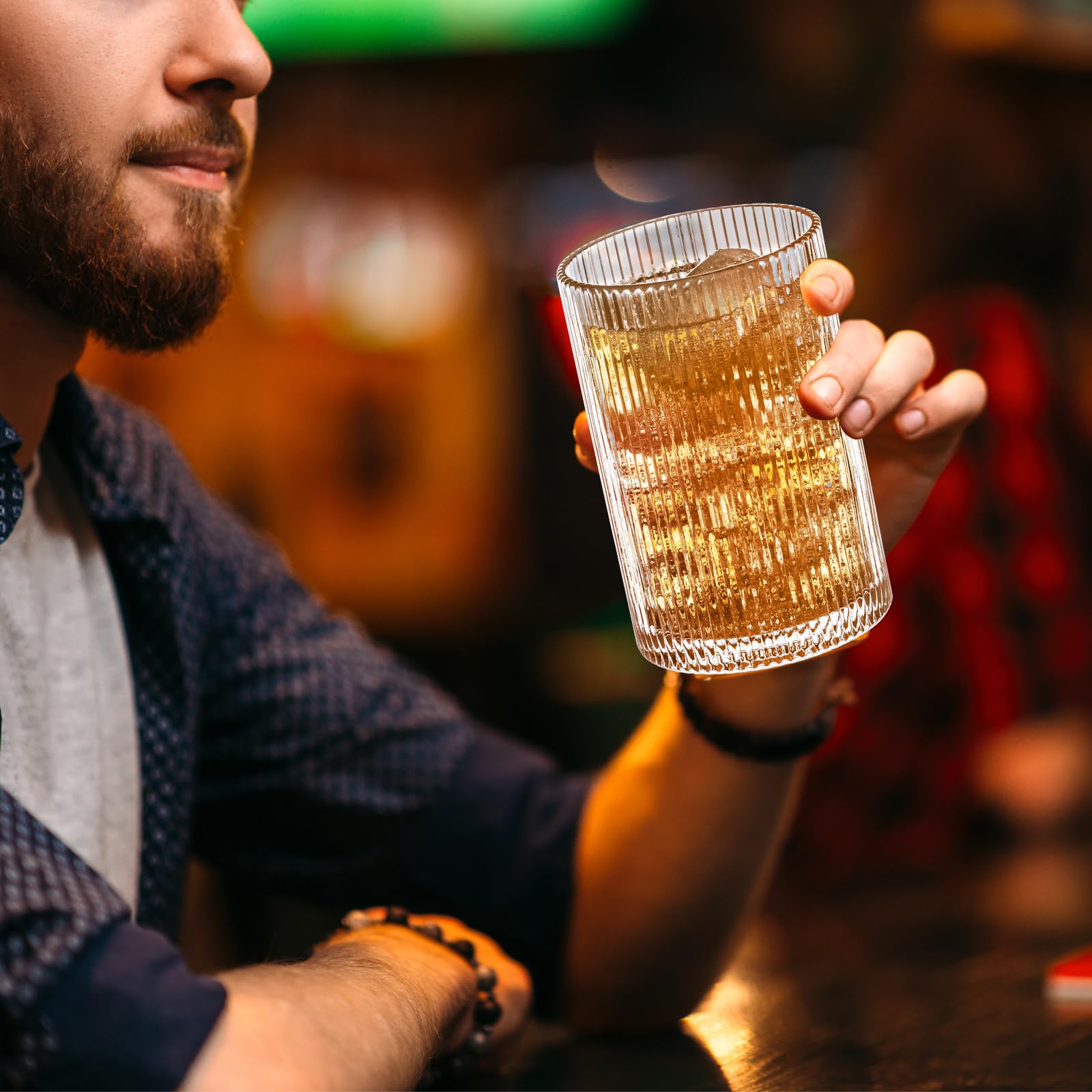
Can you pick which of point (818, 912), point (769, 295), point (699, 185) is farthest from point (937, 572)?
point (699, 185)

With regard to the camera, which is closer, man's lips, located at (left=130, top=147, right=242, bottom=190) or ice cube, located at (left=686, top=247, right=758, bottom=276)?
ice cube, located at (left=686, top=247, right=758, bottom=276)

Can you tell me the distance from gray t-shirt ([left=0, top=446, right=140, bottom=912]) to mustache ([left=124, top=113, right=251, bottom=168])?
303mm

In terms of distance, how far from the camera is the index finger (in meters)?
0.77

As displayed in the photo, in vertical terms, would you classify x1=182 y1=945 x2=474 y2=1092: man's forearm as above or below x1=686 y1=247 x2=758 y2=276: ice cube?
below

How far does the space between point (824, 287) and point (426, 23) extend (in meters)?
3.54

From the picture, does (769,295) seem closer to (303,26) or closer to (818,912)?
(818,912)

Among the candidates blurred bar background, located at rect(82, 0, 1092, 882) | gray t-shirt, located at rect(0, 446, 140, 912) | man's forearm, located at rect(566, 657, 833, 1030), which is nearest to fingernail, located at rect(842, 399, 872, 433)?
man's forearm, located at rect(566, 657, 833, 1030)

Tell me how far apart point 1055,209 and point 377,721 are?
6.06ft

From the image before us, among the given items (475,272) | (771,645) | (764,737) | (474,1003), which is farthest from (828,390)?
(475,272)

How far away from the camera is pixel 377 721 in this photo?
1195 mm

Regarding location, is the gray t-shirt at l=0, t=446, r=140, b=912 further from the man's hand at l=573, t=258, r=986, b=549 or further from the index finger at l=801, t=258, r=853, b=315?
the index finger at l=801, t=258, r=853, b=315

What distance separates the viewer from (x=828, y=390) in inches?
30.2

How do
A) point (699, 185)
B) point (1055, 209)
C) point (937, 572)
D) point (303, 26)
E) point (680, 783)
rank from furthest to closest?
point (699, 185) → point (303, 26) → point (1055, 209) → point (937, 572) → point (680, 783)

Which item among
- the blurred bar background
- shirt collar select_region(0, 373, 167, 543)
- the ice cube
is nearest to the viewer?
the ice cube
